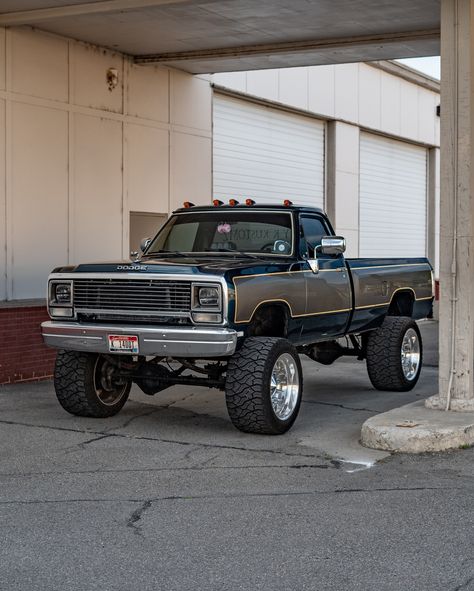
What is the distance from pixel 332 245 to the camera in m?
10.0

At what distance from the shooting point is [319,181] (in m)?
22.0

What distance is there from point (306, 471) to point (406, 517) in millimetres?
1496

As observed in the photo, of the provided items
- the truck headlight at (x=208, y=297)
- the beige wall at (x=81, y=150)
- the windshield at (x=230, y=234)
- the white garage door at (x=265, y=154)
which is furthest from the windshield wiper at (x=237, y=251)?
the white garage door at (x=265, y=154)

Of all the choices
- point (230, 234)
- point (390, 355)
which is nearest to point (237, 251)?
point (230, 234)

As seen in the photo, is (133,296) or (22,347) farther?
(22,347)

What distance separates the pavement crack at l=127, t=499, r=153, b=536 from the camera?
20.0 feet

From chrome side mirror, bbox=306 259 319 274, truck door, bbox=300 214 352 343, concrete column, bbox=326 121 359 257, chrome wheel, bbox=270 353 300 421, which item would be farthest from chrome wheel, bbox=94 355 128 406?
concrete column, bbox=326 121 359 257

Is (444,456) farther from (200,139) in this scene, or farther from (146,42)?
(200,139)

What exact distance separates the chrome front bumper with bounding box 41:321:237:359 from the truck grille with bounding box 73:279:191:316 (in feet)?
0.58

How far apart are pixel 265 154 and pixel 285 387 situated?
11156 mm

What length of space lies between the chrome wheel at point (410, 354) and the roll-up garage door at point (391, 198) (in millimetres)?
11532

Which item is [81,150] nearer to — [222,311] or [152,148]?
[152,148]

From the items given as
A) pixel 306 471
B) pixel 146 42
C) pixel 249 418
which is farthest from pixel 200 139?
pixel 306 471

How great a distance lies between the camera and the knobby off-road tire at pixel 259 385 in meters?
8.81
